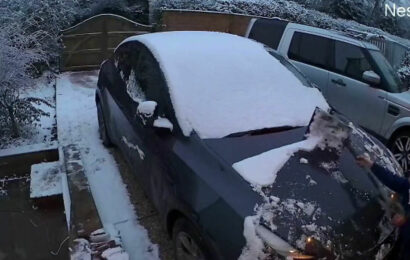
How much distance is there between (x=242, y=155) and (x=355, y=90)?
354 cm

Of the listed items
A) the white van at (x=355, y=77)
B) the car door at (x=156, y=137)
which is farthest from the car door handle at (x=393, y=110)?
the car door at (x=156, y=137)

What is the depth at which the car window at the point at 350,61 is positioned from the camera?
583cm

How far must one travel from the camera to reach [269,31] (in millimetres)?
6984

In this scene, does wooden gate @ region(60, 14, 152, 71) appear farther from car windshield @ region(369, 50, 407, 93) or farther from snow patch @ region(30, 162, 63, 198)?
car windshield @ region(369, 50, 407, 93)

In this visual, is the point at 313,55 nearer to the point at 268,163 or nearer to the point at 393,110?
the point at 393,110

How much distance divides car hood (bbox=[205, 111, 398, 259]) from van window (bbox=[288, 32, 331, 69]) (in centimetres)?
354

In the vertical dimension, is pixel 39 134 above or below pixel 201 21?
below

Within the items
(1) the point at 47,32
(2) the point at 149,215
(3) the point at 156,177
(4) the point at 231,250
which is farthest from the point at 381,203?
(1) the point at 47,32

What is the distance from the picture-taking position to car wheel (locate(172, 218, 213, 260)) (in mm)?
2820

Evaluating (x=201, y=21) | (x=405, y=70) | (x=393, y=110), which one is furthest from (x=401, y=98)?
(x=201, y=21)

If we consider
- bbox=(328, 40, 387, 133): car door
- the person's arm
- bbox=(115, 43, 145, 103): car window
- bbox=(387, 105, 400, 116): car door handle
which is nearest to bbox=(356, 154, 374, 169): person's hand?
the person's arm

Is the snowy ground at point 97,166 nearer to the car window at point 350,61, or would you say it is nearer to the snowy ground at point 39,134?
the snowy ground at point 39,134

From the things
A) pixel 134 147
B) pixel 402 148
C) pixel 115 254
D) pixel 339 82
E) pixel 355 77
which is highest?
pixel 355 77

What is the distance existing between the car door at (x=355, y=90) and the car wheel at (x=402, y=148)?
0.31 meters
